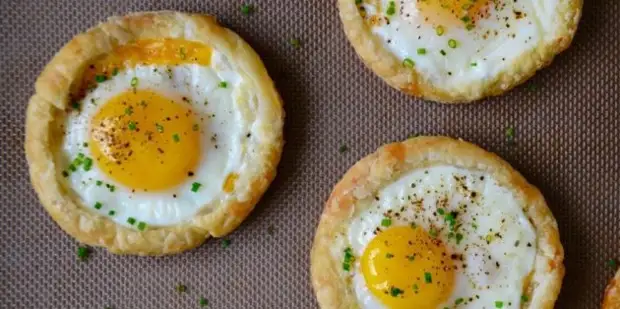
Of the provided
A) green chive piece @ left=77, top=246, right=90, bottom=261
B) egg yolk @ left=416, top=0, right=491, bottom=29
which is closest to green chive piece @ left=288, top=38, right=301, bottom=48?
egg yolk @ left=416, top=0, right=491, bottom=29

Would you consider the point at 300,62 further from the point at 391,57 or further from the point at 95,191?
the point at 95,191

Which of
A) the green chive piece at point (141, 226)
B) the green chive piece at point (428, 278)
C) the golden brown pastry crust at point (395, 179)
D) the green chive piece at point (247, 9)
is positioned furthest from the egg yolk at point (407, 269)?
the green chive piece at point (247, 9)

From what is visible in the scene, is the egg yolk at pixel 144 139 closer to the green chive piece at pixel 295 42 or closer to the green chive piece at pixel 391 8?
the green chive piece at pixel 295 42

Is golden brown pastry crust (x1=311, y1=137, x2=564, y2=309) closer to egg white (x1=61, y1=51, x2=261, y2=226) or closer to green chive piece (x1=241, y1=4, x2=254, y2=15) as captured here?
egg white (x1=61, y1=51, x2=261, y2=226)

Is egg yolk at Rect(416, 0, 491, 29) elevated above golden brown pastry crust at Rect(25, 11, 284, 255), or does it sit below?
above

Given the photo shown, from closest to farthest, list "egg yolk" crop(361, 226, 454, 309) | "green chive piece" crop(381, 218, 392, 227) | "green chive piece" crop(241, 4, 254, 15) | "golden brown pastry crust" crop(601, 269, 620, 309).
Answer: "egg yolk" crop(361, 226, 454, 309), "green chive piece" crop(381, 218, 392, 227), "golden brown pastry crust" crop(601, 269, 620, 309), "green chive piece" crop(241, 4, 254, 15)

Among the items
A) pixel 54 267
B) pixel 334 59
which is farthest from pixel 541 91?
pixel 54 267
